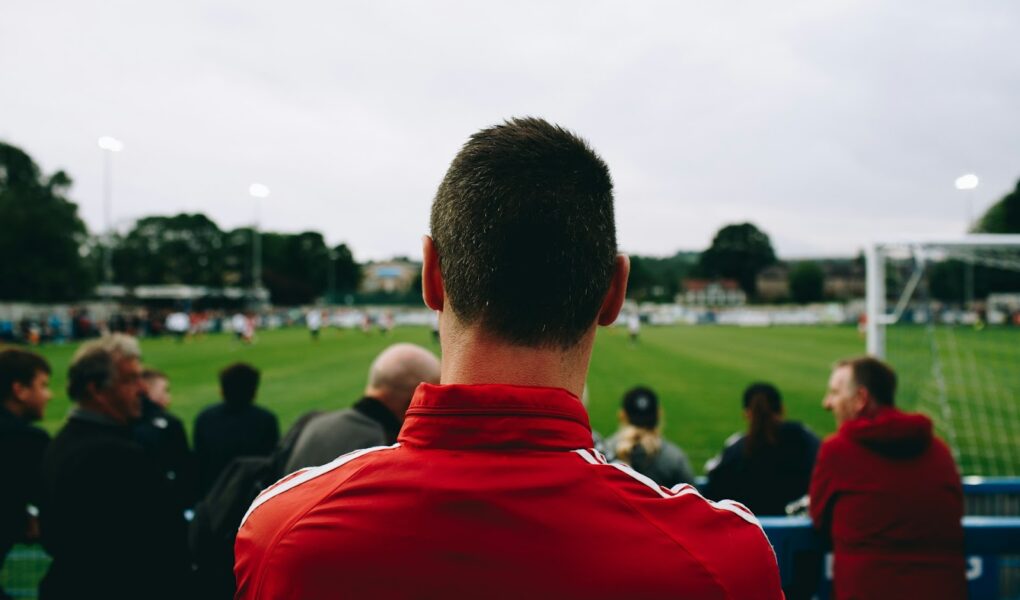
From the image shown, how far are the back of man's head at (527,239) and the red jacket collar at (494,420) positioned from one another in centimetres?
13

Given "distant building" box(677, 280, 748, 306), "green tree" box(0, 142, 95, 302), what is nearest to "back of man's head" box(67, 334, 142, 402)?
"green tree" box(0, 142, 95, 302)

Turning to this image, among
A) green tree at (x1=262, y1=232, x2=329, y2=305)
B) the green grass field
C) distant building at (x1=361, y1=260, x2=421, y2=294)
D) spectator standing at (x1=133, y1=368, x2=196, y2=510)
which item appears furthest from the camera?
distant building at (x1=361, y1=260, x2=421, y2=294)

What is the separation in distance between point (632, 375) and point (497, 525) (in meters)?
23.0

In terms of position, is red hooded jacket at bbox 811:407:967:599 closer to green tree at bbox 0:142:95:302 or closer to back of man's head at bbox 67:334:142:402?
back of man's head at bbox 67:334:142:402

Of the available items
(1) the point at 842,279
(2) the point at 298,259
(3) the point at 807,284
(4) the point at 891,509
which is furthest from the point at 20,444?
(1) the point at 842,279

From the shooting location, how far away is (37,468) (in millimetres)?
3916

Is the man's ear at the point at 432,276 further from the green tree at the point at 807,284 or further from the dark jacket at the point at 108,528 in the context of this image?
the green tree at the point at 807,284

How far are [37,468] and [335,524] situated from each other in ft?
12.6

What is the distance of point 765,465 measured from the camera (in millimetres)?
5164

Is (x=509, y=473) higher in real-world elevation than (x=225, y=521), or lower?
higher

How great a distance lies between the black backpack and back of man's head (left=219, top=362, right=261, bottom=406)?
3229 mm

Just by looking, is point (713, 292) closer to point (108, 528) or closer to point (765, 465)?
point (765, 465)

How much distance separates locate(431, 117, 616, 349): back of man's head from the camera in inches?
47.7

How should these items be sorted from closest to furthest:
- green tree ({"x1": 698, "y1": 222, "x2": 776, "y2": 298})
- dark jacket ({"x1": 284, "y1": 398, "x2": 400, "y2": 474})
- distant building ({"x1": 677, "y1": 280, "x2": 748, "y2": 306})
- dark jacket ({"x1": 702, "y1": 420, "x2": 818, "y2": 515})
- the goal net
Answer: dark jacket ({"x1": 284, "y1": 398, "x2": 400, "y2": 474}) < dark jacket ({"x1": 702, "y1": 420, "x2": 818, "y2": 515}) < the goal net < distant building ({"x1": 677, "y1": 280, "x2": 748, "y2": 306}) < green tree ({"x1": 698, "y1": 222, "x2": 776, "y2": 298})
